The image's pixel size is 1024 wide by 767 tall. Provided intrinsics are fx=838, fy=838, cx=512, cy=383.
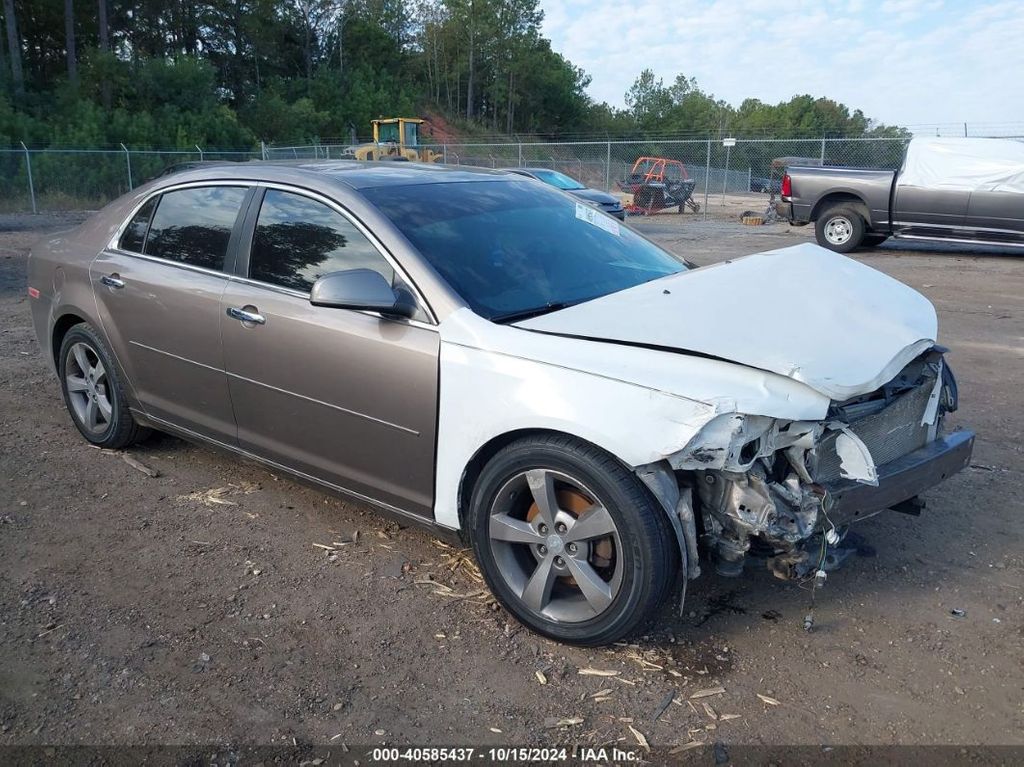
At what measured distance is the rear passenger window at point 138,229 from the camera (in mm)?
4566

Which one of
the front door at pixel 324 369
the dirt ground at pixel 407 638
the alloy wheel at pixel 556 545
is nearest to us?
the dirt ground at pixel 407 638

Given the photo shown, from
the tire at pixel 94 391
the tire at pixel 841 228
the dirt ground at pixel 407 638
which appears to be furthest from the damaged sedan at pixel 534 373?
the tire at pixel 841 228

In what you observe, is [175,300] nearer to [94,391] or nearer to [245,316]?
[245,316]

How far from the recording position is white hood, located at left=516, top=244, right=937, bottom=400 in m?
2.84

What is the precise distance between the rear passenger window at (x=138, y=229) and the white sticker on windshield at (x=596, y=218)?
2317 mm

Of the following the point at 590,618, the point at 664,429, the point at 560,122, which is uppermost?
A: the point at 560,122

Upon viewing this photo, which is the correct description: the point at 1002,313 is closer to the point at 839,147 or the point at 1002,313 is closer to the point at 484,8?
the point at 839,147

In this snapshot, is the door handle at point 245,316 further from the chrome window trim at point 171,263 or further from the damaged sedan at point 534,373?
the chrome window trim at point 171,263

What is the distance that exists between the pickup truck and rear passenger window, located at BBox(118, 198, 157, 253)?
41.0 feet

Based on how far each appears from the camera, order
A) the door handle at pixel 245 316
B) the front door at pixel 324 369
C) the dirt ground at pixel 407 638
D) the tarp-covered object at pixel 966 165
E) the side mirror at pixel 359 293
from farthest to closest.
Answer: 1. the tarp-covered object at pixel 966 165
2. the door handle at pixel 245 316
3. the front door at pixel 324 369
4. the side mirror at pixel 359 293
5. the dirt ground at pixel 407 638

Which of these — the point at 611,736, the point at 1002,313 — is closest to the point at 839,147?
the point at 1002,313

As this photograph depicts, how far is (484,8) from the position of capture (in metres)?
72.3

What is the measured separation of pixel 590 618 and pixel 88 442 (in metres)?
3.58

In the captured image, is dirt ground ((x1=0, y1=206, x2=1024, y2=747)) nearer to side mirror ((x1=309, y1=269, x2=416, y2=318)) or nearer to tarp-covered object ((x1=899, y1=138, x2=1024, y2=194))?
side mirror ((x1=309, y1=269, x2=416, y2=318))
